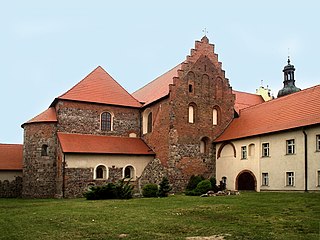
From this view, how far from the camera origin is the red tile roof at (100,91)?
118ft

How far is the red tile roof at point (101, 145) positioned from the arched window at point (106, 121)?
112 centimetres

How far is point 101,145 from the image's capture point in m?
33.9

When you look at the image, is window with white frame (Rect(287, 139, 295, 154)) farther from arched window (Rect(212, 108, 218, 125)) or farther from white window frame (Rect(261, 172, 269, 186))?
arched window (Rect(212, 108, 218, 125))

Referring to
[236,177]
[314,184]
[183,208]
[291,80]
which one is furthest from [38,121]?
[291,80]

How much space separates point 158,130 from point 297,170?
13.0m

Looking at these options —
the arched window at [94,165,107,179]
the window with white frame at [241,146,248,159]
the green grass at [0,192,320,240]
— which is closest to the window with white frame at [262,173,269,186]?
the window with white frame at [241,146,248,159]

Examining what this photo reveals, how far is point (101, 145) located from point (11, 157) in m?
13.5

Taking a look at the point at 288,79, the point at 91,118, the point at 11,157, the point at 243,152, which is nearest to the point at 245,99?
the point at 288,79

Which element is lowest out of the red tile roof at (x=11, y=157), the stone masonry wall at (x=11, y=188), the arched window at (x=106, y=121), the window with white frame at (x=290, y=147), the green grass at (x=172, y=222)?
the stone masonry wall at (x=11, y=188)

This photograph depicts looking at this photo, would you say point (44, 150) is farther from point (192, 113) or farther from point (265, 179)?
point (265, 179)

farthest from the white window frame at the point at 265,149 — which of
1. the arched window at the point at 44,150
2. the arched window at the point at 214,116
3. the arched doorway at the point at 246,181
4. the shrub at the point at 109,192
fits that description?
the arched window at the point at 44,150

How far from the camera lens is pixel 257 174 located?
30203 mm

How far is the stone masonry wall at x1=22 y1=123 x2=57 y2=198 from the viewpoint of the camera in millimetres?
33938

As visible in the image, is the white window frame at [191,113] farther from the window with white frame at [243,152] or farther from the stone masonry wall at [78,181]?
the stone masonry wall at [78,181]
